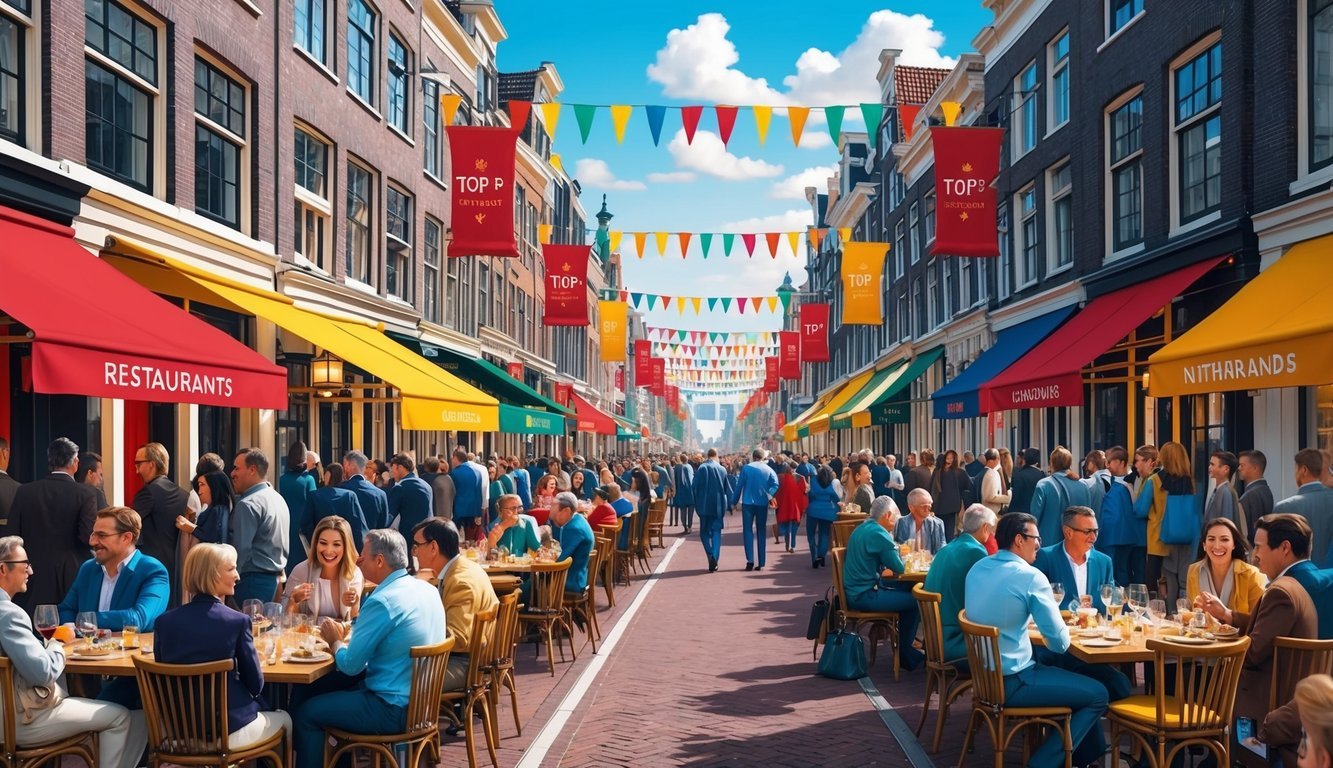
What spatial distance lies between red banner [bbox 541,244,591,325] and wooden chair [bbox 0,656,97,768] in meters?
22.3

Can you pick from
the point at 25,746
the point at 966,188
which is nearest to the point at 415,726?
the point at 25,746

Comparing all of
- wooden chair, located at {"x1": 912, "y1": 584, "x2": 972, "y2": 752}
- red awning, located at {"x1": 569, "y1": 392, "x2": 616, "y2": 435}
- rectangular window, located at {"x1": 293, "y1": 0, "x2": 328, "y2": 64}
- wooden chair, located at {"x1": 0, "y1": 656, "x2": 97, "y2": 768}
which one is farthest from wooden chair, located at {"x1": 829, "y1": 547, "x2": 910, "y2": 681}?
red awning, located at {"x1": 569, "y1": 392, "x2": 616, "y2": 435}

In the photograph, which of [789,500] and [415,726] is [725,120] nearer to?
[789,500]

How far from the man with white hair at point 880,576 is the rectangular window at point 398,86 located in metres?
14.6

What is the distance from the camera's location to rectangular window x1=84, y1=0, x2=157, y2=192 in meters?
11.1

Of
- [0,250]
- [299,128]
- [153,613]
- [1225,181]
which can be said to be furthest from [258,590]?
[1225,181]

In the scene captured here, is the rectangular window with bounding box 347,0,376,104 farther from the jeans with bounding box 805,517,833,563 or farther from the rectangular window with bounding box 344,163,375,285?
the jeans with bounding box 805,517,833,563

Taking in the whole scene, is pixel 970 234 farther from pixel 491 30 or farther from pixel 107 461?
pixel 491 30

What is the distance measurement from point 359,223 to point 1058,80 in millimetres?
12918

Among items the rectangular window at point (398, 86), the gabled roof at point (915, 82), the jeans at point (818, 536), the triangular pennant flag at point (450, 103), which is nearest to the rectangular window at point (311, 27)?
the rectangular window at point (398, 86)

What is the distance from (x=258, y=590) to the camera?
8.89m

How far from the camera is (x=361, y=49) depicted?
65.6 ft

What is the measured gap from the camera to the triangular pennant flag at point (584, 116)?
18.8m

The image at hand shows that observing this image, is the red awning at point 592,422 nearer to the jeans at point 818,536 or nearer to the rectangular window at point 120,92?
the jeans at point 818,536
